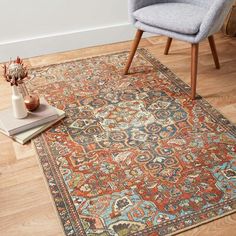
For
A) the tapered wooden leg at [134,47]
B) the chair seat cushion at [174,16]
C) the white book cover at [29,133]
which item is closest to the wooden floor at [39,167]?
the white book cover at [29,133]

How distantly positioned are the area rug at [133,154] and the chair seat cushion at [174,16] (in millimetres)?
394

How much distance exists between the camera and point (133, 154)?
171cm

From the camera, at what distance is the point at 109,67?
8.22 ft

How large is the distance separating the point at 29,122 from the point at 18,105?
103mm

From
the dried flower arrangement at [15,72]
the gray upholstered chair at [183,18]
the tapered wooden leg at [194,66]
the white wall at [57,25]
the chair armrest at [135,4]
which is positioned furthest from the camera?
Answer: the white wall at [57,25]

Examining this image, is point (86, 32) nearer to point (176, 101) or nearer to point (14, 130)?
point (176, 101)

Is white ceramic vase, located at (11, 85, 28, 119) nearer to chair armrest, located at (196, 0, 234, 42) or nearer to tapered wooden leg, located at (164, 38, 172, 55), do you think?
chair armrest, located at (196, 0, 234, 42)

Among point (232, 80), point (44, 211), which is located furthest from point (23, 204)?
point (232, 80)

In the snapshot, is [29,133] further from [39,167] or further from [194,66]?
[194,66]

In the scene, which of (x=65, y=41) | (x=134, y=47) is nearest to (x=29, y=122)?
(x=134, y=47)

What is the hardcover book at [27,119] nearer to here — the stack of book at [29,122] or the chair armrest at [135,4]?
the stack of book at [29,122]

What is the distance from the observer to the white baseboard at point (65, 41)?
103 inches

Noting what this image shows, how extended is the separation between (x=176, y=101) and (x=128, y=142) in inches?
19.2

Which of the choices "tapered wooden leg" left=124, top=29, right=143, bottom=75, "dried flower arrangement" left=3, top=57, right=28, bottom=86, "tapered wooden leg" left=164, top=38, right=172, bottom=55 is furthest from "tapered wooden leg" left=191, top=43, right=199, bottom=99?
"dried flower arrangement" left=3, top=57, right=28, bottom=86
